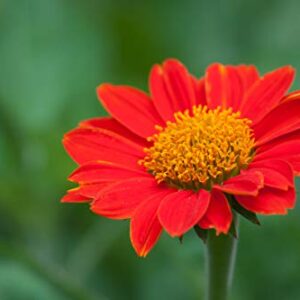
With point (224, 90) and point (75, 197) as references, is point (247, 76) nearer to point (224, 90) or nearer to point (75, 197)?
point (224, 90)

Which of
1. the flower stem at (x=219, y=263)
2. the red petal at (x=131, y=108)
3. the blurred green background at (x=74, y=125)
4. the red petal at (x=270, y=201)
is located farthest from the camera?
the blurred green background at (x=74, y=125)

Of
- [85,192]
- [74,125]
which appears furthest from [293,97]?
[74,125]

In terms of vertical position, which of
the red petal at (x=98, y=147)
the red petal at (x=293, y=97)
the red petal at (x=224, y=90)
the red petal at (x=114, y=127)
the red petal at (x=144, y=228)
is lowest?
the red petal at (x=144, y=228)

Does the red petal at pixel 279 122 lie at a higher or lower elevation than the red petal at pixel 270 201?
higher

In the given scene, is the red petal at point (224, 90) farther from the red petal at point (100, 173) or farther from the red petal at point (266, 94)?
the red petal at point (100, 173)

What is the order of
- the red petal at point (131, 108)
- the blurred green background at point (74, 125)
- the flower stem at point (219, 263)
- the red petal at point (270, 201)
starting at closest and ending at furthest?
the red petal at point (270, 201) → the flower stem at point (219, 263) → the red petal at point (131, 108) → the blurred green background at point (74, 125)

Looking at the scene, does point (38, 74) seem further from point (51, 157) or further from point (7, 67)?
point (51, 157)

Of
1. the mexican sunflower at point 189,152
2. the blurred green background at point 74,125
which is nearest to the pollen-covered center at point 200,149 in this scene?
the mexican sunflower at point 189,152

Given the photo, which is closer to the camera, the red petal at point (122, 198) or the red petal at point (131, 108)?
the red petal at point (122, 198)
